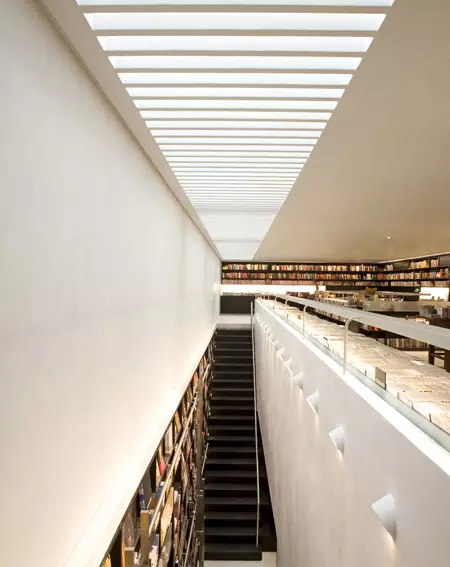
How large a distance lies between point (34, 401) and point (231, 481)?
25.3 feet

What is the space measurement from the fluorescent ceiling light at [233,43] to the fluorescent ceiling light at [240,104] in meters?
0.56

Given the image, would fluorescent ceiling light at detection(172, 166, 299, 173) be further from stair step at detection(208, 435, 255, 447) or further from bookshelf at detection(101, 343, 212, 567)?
stair step at detection(208, 435, 255, 447)

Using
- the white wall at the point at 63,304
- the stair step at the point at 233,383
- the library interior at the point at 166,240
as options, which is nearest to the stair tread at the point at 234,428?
the stair step at the point at 233,383

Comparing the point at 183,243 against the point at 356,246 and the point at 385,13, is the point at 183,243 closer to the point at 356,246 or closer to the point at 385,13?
the point at 385,13

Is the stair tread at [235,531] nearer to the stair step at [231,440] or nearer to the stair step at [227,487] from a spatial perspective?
the stair step at [227,487]

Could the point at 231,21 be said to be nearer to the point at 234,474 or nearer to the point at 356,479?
the point at 356,479

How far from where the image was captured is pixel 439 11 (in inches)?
57.4

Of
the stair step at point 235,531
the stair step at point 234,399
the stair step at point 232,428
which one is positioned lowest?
the stair step at point 235,531

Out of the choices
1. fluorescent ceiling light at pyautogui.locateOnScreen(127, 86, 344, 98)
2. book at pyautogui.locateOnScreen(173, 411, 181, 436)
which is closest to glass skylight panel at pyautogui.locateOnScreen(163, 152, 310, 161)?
fluorescent ceiling light at pyautogui.locateOnScreen(127, 86, 344, 98)

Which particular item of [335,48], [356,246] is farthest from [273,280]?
[335,48]

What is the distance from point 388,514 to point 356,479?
48cm

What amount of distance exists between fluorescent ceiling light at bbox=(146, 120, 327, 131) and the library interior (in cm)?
1

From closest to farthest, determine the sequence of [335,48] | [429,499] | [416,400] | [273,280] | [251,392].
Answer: [429,499] → [416,400] → [335,48] → [251,392] → [273,280]

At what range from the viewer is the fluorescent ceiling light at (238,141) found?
3.05 meters
